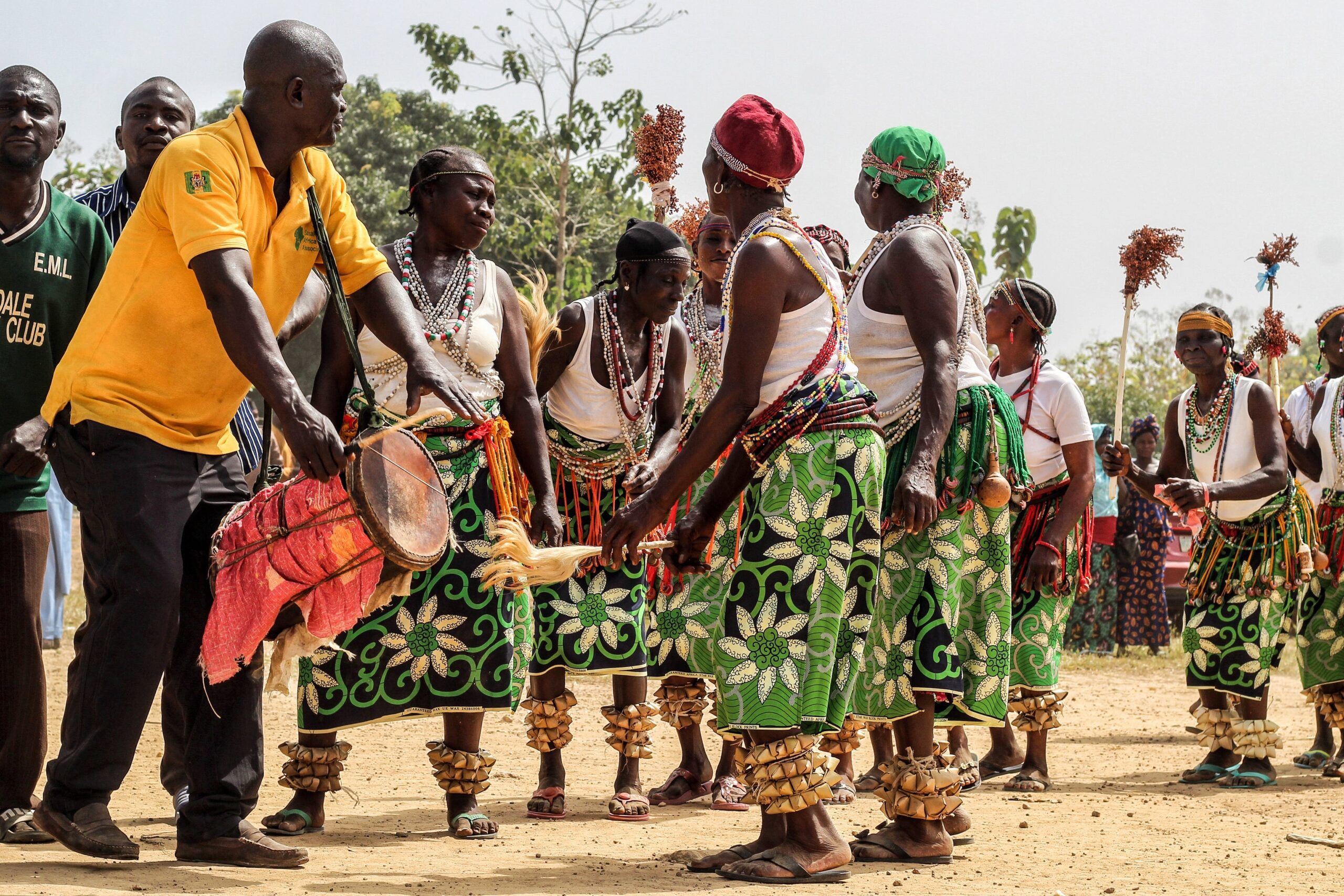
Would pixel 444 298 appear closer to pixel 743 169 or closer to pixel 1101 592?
pixel 743 169

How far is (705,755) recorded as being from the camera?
6.72m

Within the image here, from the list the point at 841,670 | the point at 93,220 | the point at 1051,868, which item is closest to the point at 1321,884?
the point at 1051,868

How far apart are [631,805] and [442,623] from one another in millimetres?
1252

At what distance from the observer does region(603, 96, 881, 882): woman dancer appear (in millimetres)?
4383

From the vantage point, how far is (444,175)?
225 inches

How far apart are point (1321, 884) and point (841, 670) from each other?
1.85 metres

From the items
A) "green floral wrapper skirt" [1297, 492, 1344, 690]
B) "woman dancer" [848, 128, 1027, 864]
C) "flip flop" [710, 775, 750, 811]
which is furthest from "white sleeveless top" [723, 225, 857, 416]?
"green floral wrapper skirt" [1297, 492, 1344, 690]

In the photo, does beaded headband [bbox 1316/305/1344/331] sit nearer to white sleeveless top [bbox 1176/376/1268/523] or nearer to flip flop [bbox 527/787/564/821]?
white sleeveless top [bbox 1176/376/1268/523]

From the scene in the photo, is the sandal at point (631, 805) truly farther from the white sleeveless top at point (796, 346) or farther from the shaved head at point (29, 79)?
the shaved head at point (29, 79)

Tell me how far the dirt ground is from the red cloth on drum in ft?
2.31

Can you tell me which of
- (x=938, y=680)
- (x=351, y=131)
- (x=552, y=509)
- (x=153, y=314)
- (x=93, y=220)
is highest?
(x=351, y=131)

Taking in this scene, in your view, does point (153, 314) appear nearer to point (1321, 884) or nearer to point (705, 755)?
point (705, 755)

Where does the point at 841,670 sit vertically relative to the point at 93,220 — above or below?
below

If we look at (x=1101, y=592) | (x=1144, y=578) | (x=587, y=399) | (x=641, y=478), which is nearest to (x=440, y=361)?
(x=641, y=478)
